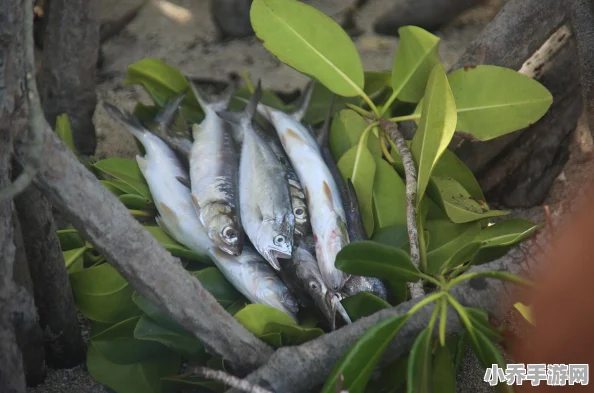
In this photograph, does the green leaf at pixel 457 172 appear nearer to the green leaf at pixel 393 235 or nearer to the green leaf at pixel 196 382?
the green leaf at pixel 393 235

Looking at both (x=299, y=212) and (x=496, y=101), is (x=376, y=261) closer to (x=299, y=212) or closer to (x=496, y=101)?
(x=299, y=212)

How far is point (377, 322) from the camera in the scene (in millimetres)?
1123

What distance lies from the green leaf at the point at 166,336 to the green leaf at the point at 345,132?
25.6 inches

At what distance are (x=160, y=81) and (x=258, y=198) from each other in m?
0.57

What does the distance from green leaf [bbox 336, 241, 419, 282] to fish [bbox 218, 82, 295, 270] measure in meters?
0.25

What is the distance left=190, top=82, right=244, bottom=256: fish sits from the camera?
141 cm

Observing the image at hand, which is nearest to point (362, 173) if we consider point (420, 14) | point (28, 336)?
point (28, 336)

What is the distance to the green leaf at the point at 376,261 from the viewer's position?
114 cm

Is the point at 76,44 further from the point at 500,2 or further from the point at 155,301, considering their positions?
the point at 500,2

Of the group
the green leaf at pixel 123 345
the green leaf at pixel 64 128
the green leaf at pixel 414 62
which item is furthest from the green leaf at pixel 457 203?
the green leaf at pixel 64 128

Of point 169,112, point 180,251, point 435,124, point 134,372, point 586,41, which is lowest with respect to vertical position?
point 134,372

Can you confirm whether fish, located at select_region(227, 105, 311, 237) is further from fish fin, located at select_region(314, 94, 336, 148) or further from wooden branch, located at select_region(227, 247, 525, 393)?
wooden branch, located at select_region(227, 247, 525, 393)

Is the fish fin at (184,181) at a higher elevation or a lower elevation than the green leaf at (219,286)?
higher
